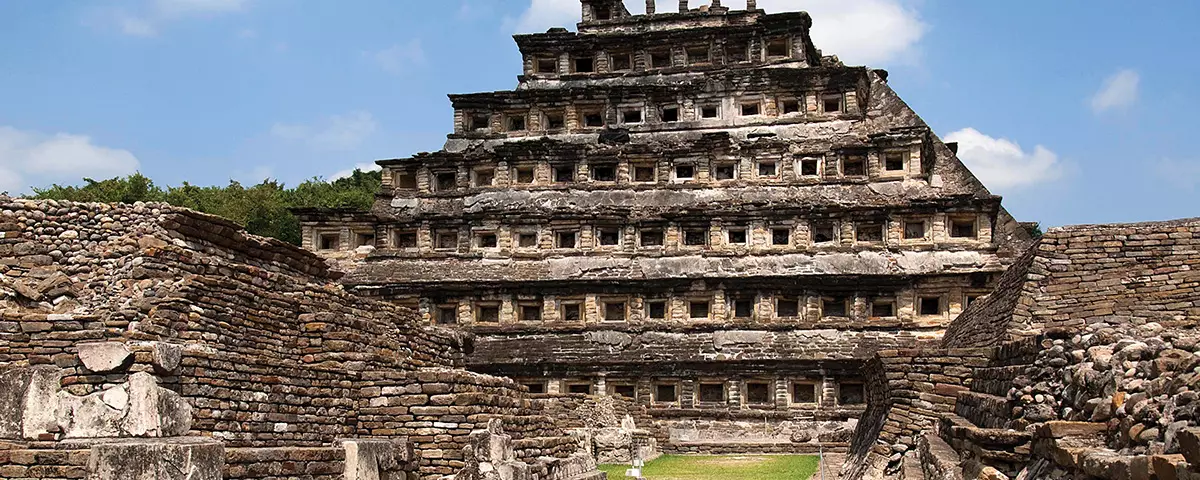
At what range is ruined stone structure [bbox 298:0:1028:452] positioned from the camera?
1467 inches

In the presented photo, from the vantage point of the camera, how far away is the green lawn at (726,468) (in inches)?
912

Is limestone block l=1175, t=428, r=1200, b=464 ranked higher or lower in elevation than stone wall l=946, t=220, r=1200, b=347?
lower

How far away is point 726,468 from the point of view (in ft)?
86.9

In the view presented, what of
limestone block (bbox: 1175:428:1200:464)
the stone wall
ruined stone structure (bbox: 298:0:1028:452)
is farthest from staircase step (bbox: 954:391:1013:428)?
ruined stone structure (bbox: 298:0:1028:452)

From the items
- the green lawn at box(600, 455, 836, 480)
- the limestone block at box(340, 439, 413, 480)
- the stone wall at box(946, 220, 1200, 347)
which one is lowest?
the green lawn at box(600, 455, 836, 480)

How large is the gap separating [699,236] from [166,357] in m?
29.0

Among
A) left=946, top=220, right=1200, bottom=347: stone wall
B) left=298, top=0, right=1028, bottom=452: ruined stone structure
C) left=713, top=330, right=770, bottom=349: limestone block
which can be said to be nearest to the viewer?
left=946, top=220, right=1200, bottom=347: stone wall

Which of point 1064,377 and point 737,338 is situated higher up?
point 1064,377

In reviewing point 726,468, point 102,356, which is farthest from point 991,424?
point 726,468

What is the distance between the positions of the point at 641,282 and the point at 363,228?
11046mm

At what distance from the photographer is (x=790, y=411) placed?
119ft

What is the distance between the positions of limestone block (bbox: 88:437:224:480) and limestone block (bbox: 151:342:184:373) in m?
3.40

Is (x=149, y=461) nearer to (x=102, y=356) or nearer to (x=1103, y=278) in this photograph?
(x=102, y=356)

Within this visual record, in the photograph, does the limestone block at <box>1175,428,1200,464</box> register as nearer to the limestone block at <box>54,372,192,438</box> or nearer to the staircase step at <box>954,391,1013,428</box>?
Result: the staircase step at <box>954,391,1013,428</box>
